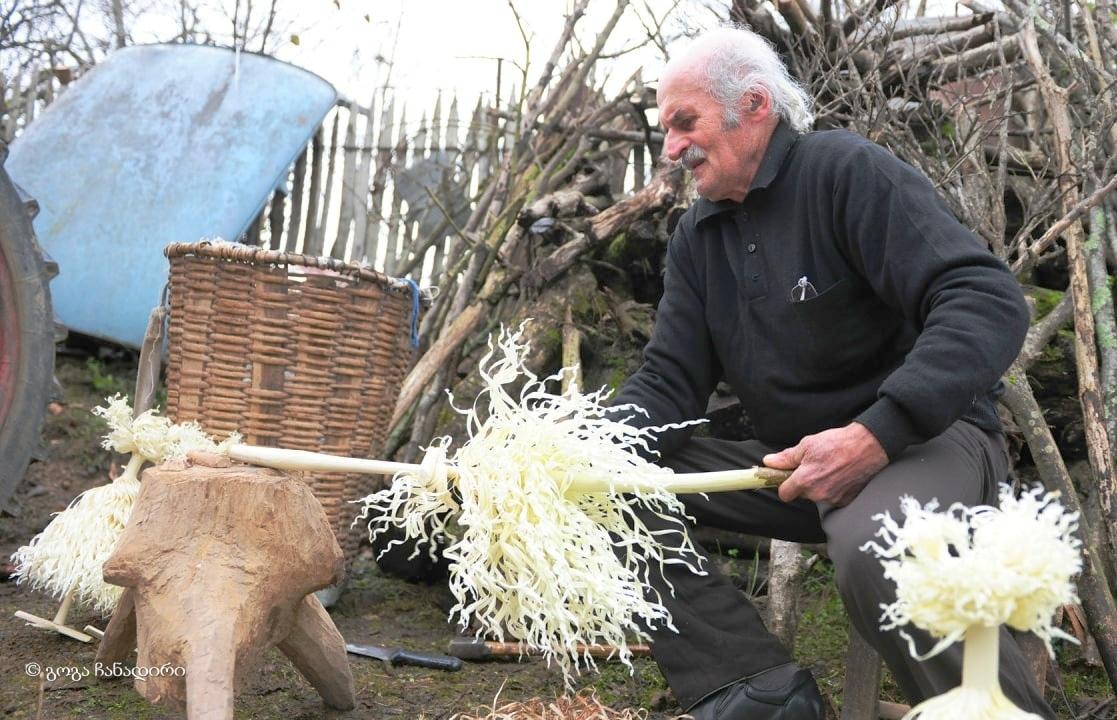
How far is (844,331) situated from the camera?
7.83ft

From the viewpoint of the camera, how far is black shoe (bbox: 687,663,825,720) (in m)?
2.27

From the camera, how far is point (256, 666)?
2.21 meters

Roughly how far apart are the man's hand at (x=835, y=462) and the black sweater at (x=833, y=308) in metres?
0.03

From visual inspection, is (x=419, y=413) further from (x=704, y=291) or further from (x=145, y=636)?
(x=145, y=636)

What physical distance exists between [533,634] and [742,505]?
0.74 meters

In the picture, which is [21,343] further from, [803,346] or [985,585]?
[985,585]

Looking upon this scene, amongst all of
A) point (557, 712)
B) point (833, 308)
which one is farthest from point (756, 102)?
point (557, 712)

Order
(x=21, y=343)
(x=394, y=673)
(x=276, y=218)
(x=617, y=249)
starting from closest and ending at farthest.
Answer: (x=394, y=673) → (x=21, y=343) → (x=617, y=249) → (x=276, y=218)

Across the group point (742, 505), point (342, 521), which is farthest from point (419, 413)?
point (742, 505)

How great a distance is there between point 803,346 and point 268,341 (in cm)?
170

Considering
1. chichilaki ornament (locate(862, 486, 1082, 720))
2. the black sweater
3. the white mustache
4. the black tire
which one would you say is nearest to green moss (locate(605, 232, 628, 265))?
the black sweater

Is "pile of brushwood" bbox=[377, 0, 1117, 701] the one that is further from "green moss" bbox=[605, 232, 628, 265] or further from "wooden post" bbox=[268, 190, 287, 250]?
"wooden post" bbox=[268, 190, 287, 250]

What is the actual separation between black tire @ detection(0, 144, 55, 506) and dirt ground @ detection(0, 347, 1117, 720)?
0.17 m

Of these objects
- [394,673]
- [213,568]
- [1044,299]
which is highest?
[1044,299]
